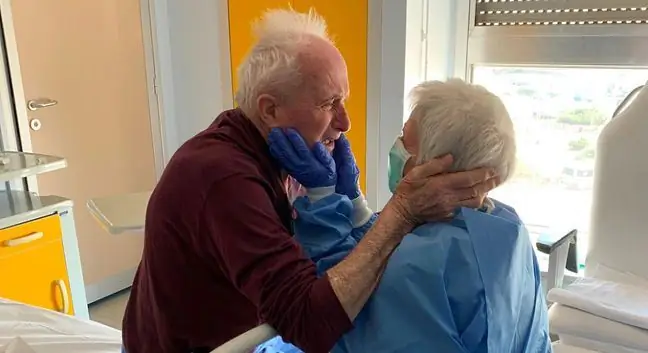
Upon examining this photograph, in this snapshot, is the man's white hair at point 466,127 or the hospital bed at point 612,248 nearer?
the man's white hair at point 466,127

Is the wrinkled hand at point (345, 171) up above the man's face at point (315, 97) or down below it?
below

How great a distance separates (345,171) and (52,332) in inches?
37.8

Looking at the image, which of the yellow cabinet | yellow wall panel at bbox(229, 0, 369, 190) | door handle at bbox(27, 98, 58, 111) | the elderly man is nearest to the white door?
door handle at bbox(27, 98, 58, 111)

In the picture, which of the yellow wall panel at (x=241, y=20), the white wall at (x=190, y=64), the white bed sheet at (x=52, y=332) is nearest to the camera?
the white bed sheet at (x=52, y=332)

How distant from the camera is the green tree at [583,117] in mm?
2277

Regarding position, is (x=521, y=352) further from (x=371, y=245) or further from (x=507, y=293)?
(x=371, y=245)

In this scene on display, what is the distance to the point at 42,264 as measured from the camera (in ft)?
7.08

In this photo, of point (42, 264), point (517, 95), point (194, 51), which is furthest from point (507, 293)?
point (194, 51)

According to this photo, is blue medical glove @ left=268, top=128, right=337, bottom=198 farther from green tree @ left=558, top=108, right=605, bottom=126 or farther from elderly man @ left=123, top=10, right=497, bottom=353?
green tree @ left=558, top=108, right=605, bottom=126

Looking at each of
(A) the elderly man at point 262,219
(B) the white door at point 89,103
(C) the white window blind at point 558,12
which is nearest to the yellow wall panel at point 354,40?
(C) the white window blind at point 558,12

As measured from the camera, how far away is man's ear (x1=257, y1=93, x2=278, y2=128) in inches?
43.2

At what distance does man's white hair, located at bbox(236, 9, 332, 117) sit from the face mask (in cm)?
21

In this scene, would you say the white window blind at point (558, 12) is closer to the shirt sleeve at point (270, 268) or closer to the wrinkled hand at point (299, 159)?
the wrinkled hand at point (299, 159)

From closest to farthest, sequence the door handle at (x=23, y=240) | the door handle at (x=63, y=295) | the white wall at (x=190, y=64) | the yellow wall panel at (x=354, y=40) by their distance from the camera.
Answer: the door handle at (x=23, y=240) < the door handle at (x=63, y=295) < the yellow wall panel at (x=354, y=40) < the white wall at (x=190, y=64)
